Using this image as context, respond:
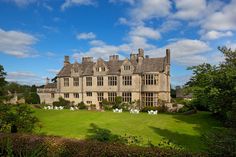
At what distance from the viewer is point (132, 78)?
42906mm

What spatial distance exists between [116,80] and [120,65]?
259 cm

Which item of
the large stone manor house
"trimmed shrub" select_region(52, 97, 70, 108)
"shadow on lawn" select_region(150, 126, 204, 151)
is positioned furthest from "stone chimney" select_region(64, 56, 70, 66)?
"shadow on lawn" select_region(150, 126, 204, 151)

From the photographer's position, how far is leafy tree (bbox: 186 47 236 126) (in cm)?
1484

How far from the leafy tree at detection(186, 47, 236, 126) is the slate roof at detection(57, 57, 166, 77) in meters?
21.0

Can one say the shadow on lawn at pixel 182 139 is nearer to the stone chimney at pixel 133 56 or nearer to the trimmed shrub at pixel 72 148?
the trimmed shrub at pixel 72 148

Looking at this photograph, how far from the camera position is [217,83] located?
16781 millimetres

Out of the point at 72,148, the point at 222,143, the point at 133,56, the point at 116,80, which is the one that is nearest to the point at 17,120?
the point at 72,148

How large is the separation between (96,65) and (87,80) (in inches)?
121

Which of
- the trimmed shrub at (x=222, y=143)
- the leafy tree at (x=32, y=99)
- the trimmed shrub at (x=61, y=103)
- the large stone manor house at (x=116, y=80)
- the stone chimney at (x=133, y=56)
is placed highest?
the stone chimney at (x=133, y=56)

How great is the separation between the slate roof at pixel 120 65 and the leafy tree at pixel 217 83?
2099 cm

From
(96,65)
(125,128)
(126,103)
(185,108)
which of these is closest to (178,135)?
(125,128)

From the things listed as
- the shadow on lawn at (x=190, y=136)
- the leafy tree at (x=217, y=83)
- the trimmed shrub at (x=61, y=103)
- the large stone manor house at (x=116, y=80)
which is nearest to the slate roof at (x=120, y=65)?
the large stone manor house at (x=116, y=80)

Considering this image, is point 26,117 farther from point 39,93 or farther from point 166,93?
point 39,93

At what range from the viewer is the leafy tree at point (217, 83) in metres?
14.8
